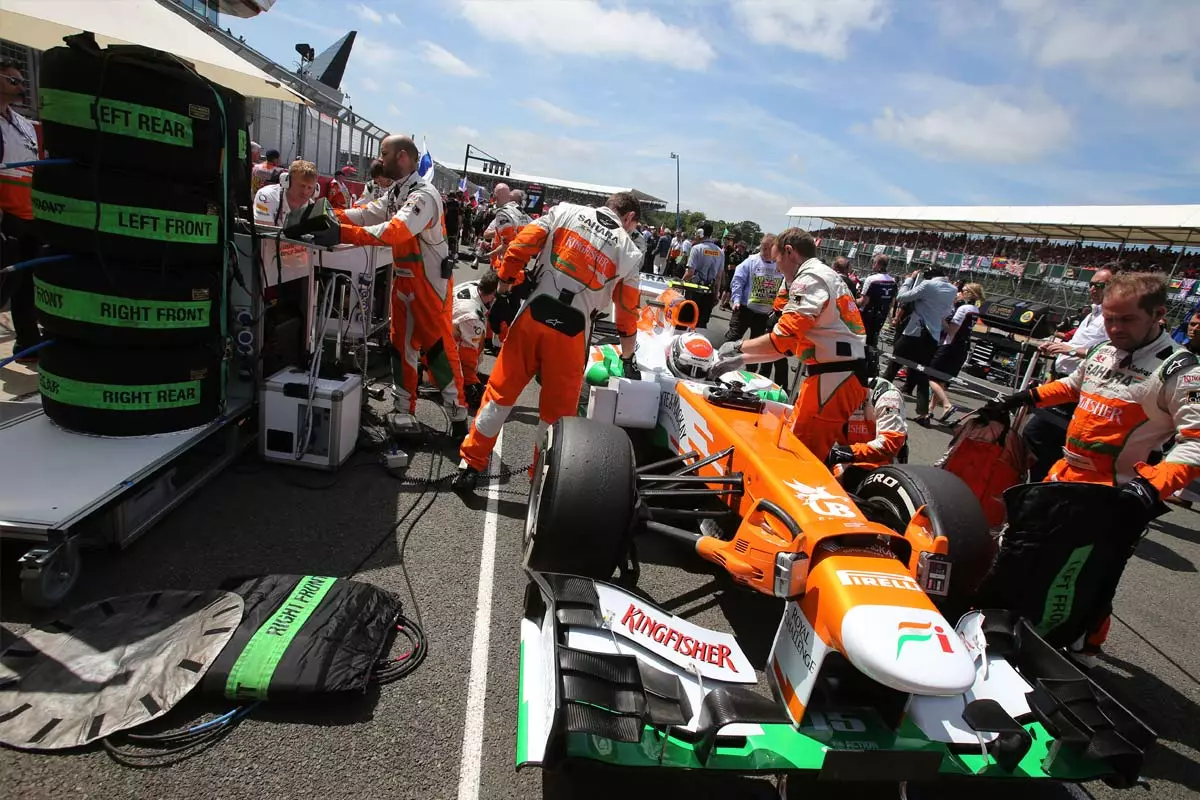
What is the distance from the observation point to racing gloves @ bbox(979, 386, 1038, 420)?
376 cm

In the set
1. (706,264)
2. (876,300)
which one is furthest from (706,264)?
(876,300)

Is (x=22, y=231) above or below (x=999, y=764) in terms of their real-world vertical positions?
above

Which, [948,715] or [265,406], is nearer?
[948,715]

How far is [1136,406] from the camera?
10.3ft

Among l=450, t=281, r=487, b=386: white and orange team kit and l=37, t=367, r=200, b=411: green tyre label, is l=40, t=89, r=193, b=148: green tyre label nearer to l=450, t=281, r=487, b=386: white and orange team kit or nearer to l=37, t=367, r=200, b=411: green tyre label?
l=37, t=367, r=200, b=411: green tyre label

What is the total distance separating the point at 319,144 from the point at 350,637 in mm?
15001

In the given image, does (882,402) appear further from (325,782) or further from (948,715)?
(325,782)

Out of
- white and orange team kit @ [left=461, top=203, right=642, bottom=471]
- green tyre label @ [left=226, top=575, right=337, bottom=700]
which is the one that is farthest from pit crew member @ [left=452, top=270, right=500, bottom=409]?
green tyre label @ [left=226, top=575, right=337, bottom=700]

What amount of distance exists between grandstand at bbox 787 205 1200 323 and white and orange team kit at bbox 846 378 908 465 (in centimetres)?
1039

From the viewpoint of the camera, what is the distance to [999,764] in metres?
2.03

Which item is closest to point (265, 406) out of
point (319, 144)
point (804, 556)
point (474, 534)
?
point (474, 534)

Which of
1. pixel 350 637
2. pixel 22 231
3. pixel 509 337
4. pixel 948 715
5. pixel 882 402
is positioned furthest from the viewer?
pixel 22 231

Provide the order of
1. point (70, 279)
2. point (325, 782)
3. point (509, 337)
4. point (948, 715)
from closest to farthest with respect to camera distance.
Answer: point (325, 782) → point (948, 715) → point (70, 279) → point (509, 337)

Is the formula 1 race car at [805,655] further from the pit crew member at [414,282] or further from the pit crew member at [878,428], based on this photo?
the pit crew member at [414,282]
